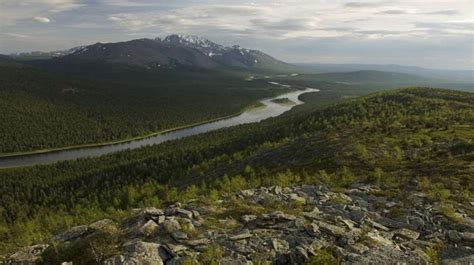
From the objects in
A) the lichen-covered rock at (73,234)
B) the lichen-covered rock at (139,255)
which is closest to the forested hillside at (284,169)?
the lichen-covered rock at (73,234)

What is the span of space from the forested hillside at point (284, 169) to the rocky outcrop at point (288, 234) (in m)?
2.44

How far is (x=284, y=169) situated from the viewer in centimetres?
5606

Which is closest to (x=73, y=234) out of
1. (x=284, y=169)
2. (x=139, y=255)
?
(x=139, y=255)

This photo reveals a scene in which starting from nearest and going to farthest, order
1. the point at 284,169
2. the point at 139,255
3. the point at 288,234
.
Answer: the point at 139,255, the point at 288,234, the point at 284,169

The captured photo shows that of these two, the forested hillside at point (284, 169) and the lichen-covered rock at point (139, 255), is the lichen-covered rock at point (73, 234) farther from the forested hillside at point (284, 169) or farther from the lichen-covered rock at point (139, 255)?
the forested hillside at point (284, 169)

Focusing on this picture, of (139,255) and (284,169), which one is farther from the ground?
(139,255)

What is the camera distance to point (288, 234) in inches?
797

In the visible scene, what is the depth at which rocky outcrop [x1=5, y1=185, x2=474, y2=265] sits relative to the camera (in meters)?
17.9

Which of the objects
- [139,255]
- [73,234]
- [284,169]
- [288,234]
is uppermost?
[139,255]

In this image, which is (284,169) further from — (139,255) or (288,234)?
(139,255)

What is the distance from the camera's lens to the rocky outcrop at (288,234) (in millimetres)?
17891

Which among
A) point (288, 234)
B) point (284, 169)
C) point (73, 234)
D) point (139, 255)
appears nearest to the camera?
point (139, 255)

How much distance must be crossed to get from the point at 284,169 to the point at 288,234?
36070 millimetres

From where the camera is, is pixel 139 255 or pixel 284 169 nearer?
pixel 139 255
